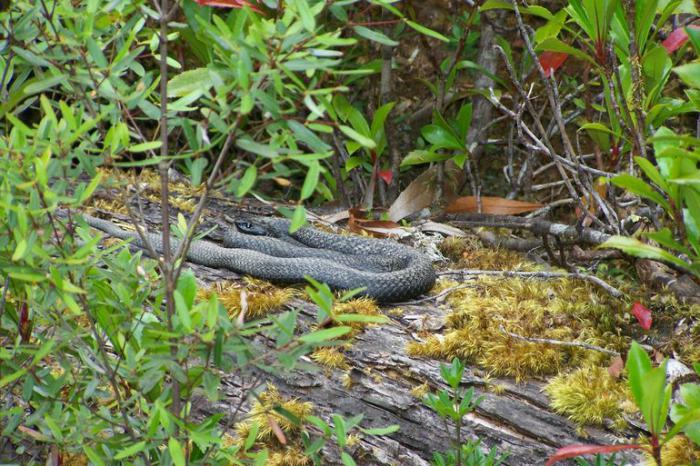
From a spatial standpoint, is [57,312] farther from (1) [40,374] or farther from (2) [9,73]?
(2) [9,73]

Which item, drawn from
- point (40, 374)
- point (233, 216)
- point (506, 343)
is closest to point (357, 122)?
point (233, 216)

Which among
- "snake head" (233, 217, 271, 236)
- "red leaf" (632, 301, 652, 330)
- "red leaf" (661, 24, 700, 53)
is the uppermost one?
"red leaf" (661, 24, 700, 53)

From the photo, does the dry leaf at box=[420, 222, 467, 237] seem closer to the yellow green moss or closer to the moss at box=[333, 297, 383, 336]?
the moss at box=[333, 297, 383, 336]

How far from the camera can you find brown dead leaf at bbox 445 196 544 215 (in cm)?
574

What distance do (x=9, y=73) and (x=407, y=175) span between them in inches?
199

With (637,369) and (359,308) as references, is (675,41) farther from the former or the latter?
(637,369)

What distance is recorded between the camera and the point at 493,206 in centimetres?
589

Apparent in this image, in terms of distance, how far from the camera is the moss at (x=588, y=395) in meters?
3.26

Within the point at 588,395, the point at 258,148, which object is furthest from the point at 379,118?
the point at 258,148

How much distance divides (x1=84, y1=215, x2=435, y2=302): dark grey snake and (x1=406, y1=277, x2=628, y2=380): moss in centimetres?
37

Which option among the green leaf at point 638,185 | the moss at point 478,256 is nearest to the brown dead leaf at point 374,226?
the moss at point 478,256

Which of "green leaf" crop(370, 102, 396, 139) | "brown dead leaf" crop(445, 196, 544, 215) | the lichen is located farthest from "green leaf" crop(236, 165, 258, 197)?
"brown dead leaf" crop(445, 196, 544, 215)

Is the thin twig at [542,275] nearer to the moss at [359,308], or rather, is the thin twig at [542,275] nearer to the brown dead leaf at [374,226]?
the moss at [359,308]

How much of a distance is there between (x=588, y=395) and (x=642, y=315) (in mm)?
538
